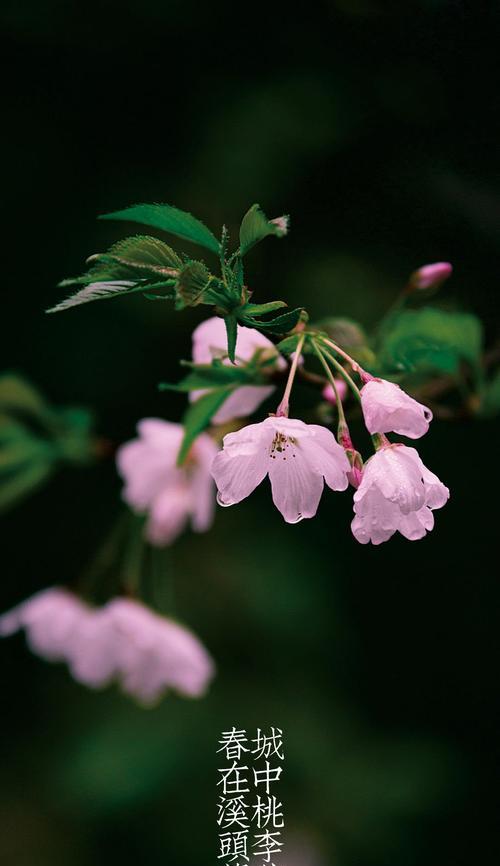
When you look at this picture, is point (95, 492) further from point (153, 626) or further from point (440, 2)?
point (440, 2)

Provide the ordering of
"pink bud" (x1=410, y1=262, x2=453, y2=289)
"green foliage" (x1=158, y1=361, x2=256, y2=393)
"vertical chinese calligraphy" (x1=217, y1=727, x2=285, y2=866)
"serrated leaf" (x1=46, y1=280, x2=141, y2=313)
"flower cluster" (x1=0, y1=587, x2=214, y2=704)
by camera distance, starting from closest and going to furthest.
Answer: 1. "serrated leaf" (x1=46, y1=280, x2=141, y2=313)
2. "green foliage" (x1=158, y1=361, x2=256, y2=393)
3. "pink bud" (x1=410, y1=262, x2=453, y2=289)
4. "vertical chinese calligraphy" (x1=217, y1=727, x2=285, y2=866)
5. "flower cluster" (x1=0, y1=587, x2=214, y2=704)

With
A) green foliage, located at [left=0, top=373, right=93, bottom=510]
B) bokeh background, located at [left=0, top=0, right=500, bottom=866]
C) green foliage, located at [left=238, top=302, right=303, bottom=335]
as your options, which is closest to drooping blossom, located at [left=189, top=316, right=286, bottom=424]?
green foliage, located at [left=238, top=302, right=303, bottom=335]

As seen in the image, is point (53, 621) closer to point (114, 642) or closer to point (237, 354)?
point (114, 642)

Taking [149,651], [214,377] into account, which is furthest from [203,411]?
[149,651]

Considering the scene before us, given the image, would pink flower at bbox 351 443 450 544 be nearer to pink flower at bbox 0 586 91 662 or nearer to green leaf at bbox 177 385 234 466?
green leaf at bbox 177 385 234 466

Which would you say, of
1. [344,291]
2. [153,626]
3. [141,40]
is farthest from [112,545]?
[141,40]

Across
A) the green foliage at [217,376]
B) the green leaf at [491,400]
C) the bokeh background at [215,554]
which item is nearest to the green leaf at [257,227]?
the green foliage at [217,376]
